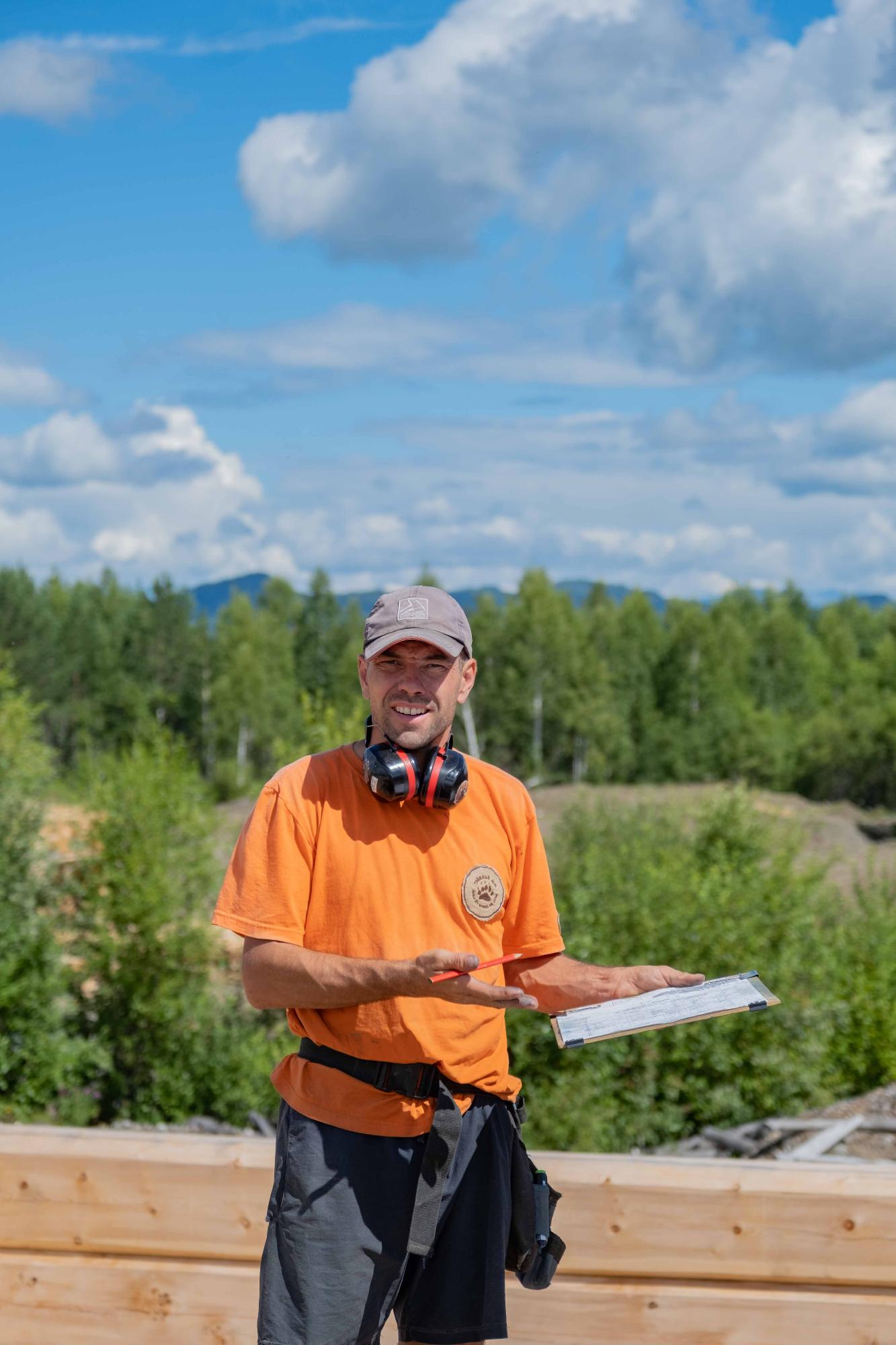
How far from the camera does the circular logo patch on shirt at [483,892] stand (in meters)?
2.05

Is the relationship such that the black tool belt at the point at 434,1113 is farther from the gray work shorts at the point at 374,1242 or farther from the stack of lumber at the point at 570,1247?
the stack of lumber at the point at 570,1247

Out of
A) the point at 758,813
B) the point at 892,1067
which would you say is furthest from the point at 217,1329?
the point at 758,813

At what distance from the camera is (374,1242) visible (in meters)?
1.98

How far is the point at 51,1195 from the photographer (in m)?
2.68

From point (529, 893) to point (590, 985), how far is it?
180 millimetres

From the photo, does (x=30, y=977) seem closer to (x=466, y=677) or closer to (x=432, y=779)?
(x=466, y=677)

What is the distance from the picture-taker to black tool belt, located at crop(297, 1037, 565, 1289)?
1.98m

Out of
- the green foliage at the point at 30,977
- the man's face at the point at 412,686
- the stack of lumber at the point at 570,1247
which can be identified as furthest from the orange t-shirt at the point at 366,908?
the green foliage at the point at 30,977

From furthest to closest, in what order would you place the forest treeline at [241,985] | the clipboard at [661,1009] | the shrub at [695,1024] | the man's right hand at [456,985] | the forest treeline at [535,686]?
the forest treeline at [535,686]
the forest treeline at [241,985]
the shrub at [695,1024]
the clipboard at [661,1009]
the man's right hand at [456,985]

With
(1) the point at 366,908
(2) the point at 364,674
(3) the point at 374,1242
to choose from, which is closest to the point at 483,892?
(1) the point at 366,908

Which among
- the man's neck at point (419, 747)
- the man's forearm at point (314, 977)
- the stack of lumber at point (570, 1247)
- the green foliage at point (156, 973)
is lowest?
the green foliage at point (156, 973)

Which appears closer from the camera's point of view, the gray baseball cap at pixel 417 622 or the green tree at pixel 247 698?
the gray baseball cap at pixel 417 622

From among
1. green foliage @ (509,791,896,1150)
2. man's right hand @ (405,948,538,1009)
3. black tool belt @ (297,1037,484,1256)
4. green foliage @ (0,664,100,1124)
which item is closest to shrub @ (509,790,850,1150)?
green foliage @ (509,791,896,1150)

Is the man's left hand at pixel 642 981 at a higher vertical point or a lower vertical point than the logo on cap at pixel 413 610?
lower
